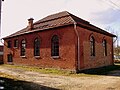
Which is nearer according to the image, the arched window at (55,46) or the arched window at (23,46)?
the arched window at (55,46)

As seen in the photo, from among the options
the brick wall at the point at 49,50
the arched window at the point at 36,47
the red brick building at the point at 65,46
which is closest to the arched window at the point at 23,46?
the red brick building at the point at 65,46

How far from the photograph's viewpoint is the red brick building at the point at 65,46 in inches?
725

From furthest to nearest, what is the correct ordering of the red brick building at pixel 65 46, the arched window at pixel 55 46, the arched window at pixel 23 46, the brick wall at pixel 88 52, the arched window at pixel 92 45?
the arched window at pixel 23 46 < the arched window at pixel 92 45 < the arched window at pixel 55 46 < the brick wall at pixel 88 52 < the red brick building at pixel 65 46

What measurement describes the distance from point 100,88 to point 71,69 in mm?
7702

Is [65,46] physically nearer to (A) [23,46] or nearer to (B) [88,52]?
(B) [88,52]

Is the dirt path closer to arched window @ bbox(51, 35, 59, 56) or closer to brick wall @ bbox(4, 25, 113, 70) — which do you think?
brick wall @ bbox(4, 25, 113, 70)

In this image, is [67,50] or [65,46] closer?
[67,50]

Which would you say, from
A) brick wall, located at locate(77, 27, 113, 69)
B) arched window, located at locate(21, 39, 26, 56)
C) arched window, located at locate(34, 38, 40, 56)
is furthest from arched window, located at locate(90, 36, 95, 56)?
arched window, located at locate(21, 39, 26, 56)

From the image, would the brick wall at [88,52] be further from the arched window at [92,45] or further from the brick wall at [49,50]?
the brick wall at [49,50]

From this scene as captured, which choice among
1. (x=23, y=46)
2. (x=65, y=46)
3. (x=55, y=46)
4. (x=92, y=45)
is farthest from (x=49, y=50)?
(x=23, y=46)

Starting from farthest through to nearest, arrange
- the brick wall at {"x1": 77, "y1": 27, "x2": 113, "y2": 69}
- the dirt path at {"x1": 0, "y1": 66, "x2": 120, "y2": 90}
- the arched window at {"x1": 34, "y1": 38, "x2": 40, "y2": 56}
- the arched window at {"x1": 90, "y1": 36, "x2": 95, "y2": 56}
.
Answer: the arched window at {"x1": 34, "y1": 38, "x2": 40, "y2": 56} < the arched window at {"x1": 90, "y1": 36, "x2": 95, "y2": 56} < the brick wall at {"x1": 77, "y1": 27, "x2": 113, "y2": 69} < the dirt path at {"x1": 0, "y1": 66, "x2": 120, "y2": 90}

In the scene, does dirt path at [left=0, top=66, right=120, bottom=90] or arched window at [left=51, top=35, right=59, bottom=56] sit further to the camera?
arched window at [left=51, top=35, right=59, bottom=56]

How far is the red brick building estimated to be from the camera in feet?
60.4

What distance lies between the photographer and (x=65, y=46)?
18906mm
